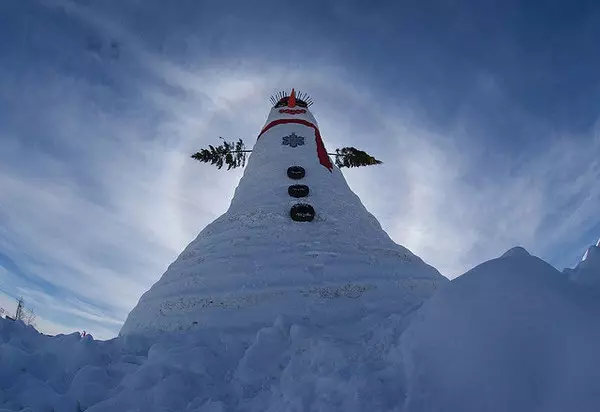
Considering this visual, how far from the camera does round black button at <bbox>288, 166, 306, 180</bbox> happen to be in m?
8.03

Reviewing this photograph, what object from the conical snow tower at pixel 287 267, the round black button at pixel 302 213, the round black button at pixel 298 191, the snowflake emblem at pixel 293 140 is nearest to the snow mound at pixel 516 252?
the conical snow tower at pixel 287 267

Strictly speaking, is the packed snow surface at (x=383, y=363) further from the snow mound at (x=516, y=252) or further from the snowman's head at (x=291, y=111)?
the snowman's head at (x=291, y=111)

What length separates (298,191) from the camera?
748cm

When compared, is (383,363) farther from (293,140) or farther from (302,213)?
(293,140)

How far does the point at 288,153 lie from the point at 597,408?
6.88 meters

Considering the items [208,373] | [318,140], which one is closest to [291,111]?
[318,140]

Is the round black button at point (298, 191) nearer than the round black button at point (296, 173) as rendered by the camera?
Yes

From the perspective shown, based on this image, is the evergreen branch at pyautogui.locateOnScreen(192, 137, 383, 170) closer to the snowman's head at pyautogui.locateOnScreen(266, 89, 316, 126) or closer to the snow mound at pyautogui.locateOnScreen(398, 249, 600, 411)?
the snowman's head at pyautogui.locateOnScreen(266, 89, 316, 126)

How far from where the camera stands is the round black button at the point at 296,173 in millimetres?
8031

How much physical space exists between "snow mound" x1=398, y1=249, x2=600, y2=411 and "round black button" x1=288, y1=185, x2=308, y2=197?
4014 mm

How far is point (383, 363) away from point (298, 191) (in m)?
4.07

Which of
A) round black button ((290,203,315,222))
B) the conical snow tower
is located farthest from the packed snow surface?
round black button ((290,203,315,222))

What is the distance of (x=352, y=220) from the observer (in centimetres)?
720

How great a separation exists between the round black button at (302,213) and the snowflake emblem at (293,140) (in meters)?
2.43
